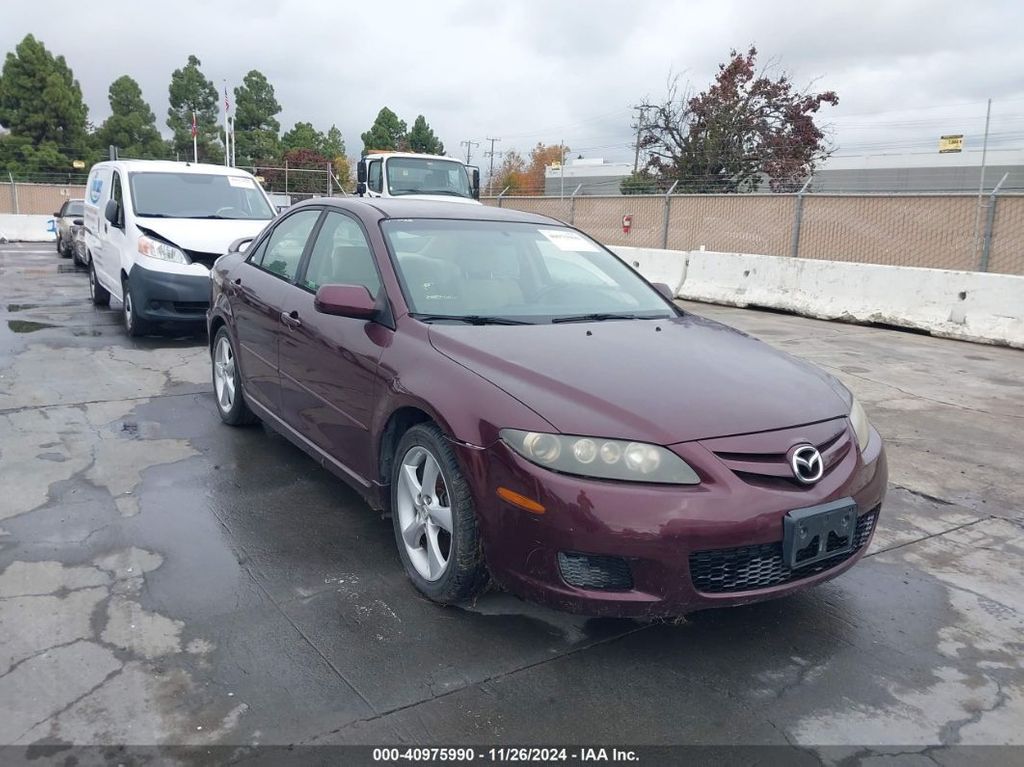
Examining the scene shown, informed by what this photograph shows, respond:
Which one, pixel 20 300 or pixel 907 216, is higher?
pixel 907 216

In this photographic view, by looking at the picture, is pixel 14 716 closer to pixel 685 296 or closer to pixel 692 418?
pixel 692 418

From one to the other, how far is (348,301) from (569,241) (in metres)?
1.54

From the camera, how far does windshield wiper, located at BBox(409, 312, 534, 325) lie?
3686 millimetres

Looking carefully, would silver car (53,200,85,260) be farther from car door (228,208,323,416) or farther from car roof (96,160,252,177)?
car door (228,208,323,416)

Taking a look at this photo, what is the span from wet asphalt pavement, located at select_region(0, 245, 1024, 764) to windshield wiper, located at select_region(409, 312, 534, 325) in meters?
1.11

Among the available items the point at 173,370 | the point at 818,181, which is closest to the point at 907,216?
the point at 173,370

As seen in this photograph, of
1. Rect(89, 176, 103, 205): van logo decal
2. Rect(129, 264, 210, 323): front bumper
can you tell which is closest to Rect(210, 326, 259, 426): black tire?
Rect(129, 264, 210, 323): front bumper

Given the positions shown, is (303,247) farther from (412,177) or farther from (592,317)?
(412,177)

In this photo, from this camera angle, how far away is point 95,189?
10.8 meters

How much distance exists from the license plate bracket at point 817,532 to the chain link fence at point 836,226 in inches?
419

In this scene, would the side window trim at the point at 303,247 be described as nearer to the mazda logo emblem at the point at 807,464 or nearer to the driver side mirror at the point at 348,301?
the driver side mirror at the point at 348,301

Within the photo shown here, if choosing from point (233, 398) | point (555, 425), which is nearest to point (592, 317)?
point (555, 425)

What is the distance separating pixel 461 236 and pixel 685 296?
36.2 ft

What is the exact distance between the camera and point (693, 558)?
2.76m
